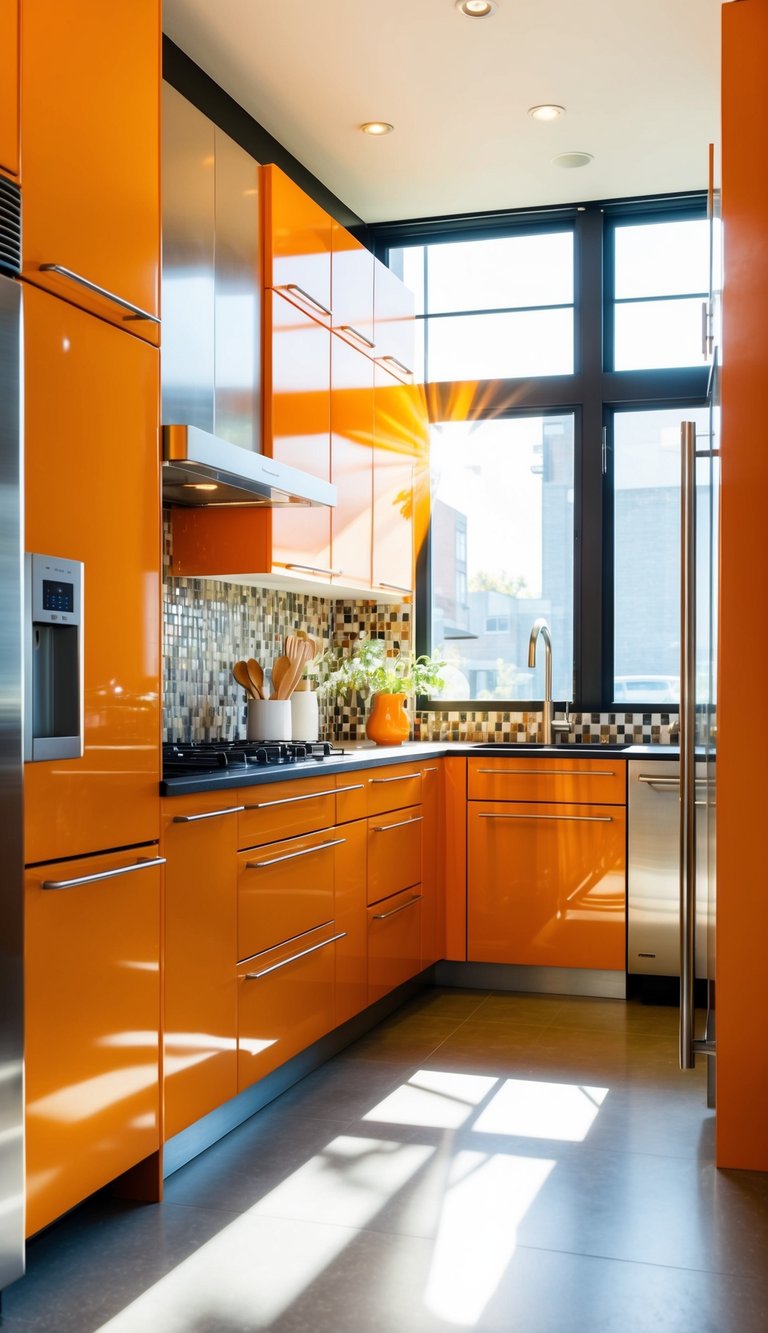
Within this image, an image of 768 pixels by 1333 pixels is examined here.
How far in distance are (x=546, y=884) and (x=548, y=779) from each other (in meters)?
0.37

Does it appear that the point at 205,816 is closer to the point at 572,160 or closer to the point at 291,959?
the point at 291,959

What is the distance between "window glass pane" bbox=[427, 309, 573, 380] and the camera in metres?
5.02

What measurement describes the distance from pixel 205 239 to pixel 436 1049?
239 cm

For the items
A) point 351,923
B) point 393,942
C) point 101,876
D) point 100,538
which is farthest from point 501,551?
point 101,876

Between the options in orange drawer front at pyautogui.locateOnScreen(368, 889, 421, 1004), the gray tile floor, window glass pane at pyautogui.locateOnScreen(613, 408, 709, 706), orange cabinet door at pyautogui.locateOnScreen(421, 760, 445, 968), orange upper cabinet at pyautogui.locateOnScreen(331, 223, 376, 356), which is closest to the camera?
the gray tile floor

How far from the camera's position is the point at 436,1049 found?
3.65m

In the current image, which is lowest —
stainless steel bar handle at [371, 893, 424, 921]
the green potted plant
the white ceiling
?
stainless steel bar handle at [371, 893, 424, 921]

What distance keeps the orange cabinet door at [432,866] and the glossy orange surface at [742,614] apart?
1.65 meters

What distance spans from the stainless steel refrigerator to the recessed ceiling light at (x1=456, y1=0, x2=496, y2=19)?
196cm

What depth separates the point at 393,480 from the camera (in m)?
4.79

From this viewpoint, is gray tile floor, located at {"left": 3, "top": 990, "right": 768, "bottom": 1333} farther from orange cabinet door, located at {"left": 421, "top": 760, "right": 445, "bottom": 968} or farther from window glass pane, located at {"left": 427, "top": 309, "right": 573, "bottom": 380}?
window glass pane, located at {"left": 427, "top": 309, "right": 573, "bottom": 380}

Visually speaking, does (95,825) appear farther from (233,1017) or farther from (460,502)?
(460,502)

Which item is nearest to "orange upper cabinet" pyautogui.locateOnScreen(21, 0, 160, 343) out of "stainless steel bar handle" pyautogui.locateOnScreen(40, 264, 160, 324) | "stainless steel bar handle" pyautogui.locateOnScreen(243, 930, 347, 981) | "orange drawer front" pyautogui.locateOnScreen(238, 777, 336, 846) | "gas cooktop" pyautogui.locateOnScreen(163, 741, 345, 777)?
"stainless steel bar handle" pyautogui.locateOnScreen(40, 264, 160, 324)

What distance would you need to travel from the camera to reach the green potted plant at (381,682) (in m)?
4.69
